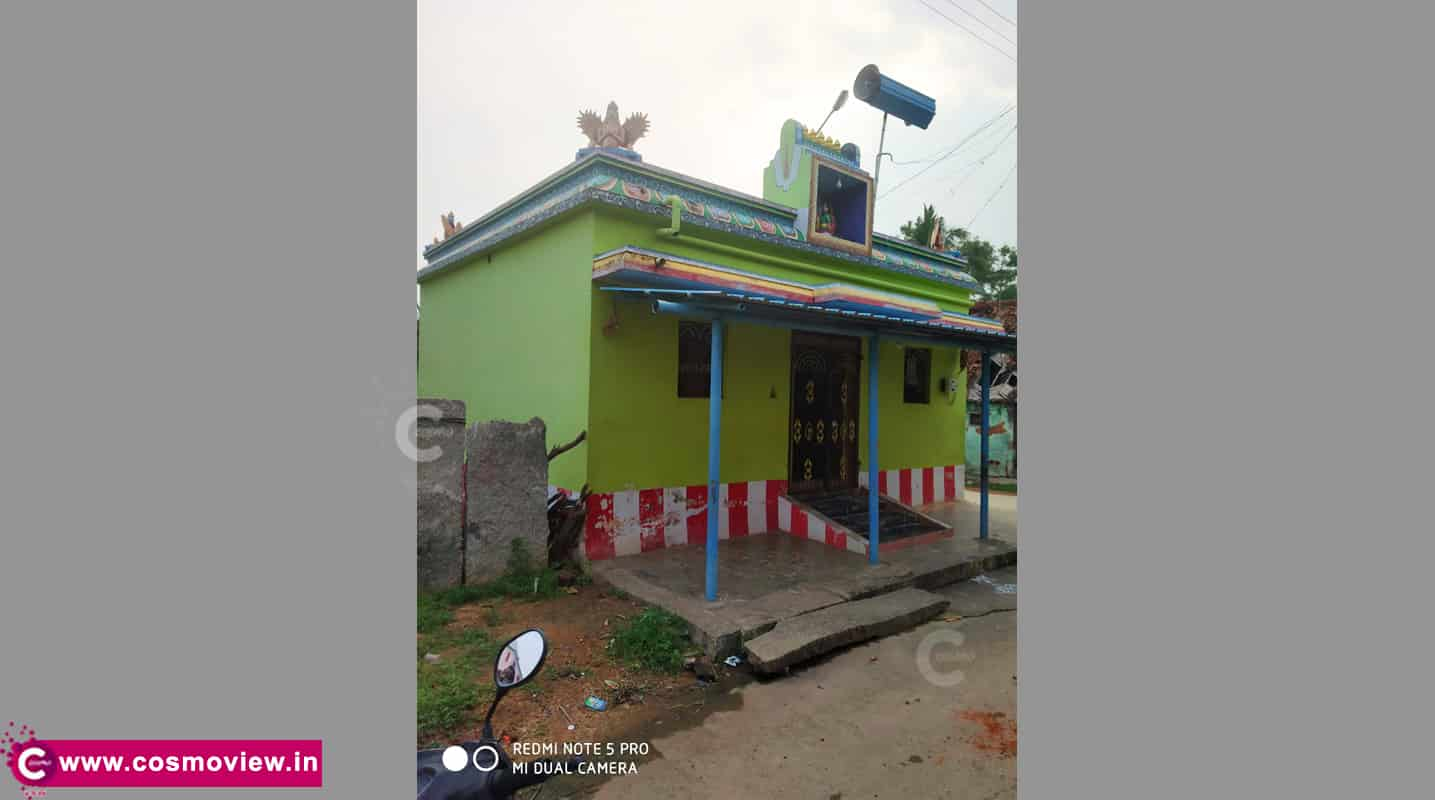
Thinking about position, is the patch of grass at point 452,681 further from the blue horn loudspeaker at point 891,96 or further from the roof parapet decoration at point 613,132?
the blue horn loudspeaker at point 891,96

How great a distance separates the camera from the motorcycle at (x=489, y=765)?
1.80 meters

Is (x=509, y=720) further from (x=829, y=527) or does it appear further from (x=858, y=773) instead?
(x=829, y=527)

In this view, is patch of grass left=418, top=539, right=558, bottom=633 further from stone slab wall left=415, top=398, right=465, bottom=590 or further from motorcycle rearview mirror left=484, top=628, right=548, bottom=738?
motorcycle rearview mirror left=484, top=628, right=548, bottom=738

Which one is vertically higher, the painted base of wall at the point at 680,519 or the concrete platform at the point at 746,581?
the painted base of wall at the point at 680,519

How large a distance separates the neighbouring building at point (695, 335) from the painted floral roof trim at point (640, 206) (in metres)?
0.03

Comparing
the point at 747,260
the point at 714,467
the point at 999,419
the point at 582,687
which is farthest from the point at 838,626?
the point at 999,419

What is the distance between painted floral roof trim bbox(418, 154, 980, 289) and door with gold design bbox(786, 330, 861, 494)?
127cm

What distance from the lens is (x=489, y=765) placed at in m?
1.88

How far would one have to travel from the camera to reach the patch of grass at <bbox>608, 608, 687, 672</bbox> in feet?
14.4

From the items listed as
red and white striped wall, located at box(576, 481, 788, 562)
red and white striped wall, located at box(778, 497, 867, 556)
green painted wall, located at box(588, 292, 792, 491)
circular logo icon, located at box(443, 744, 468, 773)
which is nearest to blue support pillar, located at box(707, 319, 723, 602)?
red and white striped wall, located at box(576, 481, 788, 562)

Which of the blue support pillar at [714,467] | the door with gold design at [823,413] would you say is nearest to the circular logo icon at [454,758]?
the blue support pillar at [714,467]
